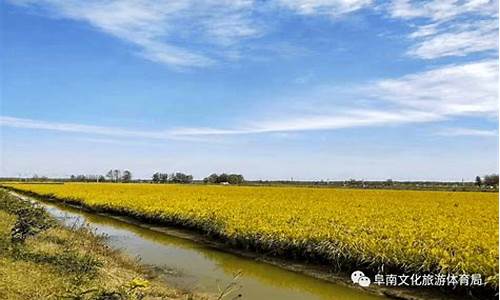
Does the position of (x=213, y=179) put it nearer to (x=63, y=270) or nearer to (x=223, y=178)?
(x=223, y=178)

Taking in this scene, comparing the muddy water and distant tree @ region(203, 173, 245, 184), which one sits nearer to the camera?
the muddy water

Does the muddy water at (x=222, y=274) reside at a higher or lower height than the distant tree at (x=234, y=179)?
lower

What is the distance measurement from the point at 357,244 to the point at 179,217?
1073 centimetres

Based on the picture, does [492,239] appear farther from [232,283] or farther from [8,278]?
[8,278]

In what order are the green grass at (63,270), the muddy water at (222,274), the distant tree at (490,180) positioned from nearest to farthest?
the green grass at (63,270) → the muddy water at (222,274) → the distant tree at (490,180)

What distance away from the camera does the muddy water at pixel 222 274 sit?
33.2 feet

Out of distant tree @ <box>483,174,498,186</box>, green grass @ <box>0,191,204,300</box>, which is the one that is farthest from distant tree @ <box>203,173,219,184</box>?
green grass @ <box>0,191,204,300</box>

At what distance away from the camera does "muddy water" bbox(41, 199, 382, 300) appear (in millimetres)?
10109

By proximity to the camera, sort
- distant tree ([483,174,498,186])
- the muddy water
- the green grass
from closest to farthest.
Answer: the green grass < the muddy water < distant tree ([483,174,498,186])

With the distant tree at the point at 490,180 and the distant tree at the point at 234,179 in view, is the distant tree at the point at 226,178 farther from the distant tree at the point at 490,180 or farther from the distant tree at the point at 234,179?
the distant tree at the point at 490,180

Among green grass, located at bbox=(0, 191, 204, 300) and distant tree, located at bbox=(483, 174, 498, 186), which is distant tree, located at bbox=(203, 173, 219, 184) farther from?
green grass, located at bbox=(0, 191, 204, 300)

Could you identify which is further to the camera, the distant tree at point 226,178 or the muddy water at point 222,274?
the distant tree at point 226,178

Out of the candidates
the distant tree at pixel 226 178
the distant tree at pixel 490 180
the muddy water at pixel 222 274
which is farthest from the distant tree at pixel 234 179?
the muddy water at pixel 222 274

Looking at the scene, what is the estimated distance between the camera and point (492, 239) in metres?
12.0
